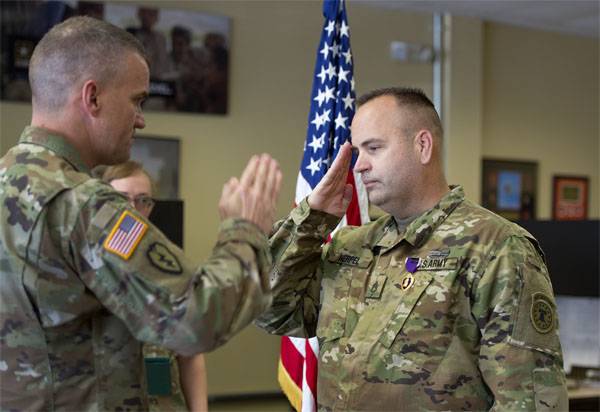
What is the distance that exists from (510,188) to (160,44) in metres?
3.51

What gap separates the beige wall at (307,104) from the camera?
5.91m

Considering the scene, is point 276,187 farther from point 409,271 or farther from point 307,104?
point 307,104

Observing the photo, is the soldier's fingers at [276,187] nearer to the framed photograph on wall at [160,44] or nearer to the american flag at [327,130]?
the american flag at [327,130]

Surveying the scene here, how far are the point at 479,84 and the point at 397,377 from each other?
5.45 m

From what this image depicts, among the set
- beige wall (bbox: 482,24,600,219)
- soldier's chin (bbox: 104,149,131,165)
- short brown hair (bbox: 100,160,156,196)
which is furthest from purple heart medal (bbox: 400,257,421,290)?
beige wall (bbox: 482,24,600,219)

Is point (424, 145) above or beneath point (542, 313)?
above

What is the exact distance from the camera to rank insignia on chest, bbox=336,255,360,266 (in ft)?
7.04

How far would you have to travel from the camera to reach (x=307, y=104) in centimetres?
629

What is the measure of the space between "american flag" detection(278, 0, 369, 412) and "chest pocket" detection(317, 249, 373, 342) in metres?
0.76

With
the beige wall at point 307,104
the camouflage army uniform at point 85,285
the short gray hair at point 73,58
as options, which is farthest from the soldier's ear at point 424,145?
the beige wall at point 307,104

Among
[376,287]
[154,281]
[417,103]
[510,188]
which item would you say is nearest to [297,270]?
[376,287]

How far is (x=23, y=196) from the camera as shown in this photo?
142 centimetres

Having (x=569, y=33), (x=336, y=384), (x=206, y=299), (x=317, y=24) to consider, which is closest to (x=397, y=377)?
(x=336, y=384)

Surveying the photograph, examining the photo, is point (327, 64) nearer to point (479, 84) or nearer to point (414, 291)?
point (414, 291)
